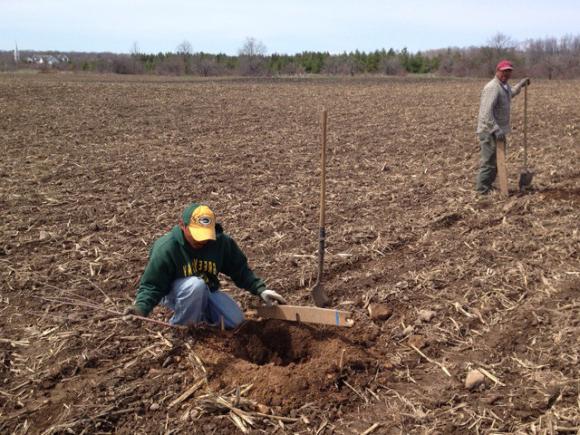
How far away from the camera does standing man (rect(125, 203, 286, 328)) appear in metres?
4.23

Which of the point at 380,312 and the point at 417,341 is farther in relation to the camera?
the point at 380,312

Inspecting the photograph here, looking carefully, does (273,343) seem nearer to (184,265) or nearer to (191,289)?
(191,289)

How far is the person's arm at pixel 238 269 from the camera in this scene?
4.63 m

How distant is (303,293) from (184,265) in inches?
57.3

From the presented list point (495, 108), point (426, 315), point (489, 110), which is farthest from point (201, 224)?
point (495, 108)

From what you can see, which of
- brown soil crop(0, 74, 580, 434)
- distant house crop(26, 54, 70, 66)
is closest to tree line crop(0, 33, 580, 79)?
distant house crop(26, 54, 70, 66)

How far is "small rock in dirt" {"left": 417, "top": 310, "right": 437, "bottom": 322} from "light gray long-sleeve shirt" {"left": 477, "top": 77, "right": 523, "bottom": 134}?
4.37m

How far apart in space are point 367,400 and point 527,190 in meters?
5.78

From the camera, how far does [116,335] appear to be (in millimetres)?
4574

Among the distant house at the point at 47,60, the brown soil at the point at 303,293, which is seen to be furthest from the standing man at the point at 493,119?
the distant house at the point at 47,60

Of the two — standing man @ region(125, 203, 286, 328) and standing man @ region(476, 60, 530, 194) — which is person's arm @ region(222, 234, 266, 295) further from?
standing man @ region(476, 60, 530, 194)

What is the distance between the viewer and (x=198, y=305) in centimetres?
438

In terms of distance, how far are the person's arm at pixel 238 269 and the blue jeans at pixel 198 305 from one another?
0.19 m

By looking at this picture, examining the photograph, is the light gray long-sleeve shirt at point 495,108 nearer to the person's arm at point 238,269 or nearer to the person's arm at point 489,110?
the person's arm at point 489,110
